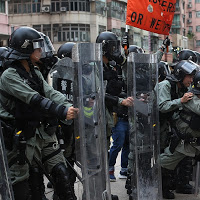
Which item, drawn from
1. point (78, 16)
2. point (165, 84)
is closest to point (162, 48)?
point (165, 84)

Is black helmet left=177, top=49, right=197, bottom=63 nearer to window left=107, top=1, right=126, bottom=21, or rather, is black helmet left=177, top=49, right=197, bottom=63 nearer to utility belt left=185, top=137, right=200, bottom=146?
utility belt left=185, top=137, right=200, bottom=146

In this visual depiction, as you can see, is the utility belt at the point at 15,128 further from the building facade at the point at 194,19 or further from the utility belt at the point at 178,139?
the building facade at the point at 194,19

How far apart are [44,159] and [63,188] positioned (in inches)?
14.4

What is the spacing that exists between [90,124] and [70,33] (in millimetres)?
31784

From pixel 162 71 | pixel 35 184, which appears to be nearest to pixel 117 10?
pixel 162 71

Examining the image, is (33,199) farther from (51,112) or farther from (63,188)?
(51,112)

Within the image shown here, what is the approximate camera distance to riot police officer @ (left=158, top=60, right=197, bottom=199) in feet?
18.9

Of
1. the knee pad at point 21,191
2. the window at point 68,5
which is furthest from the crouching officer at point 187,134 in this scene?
the window at point 68,5

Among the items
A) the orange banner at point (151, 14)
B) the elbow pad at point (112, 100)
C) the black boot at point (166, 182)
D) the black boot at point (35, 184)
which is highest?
the orange banner at point (151, 14)

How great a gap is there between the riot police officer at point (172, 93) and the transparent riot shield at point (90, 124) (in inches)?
60.6

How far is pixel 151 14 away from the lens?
293 inches

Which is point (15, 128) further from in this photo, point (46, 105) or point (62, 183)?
point (62, 183)

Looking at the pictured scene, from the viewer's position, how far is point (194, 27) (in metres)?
68.1

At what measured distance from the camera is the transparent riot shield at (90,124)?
13.5ft
